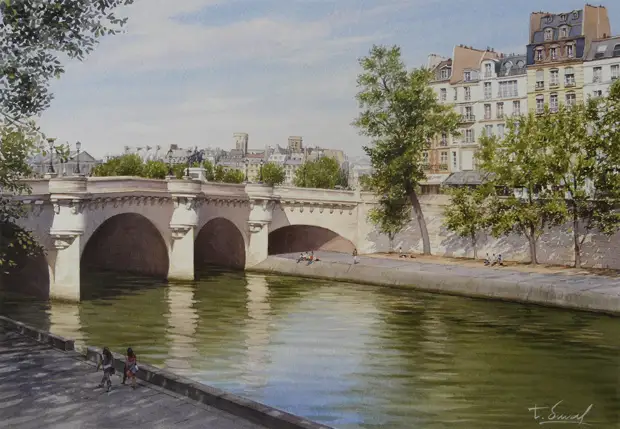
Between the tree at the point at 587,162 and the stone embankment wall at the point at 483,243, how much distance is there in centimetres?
138

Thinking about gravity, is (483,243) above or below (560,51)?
below

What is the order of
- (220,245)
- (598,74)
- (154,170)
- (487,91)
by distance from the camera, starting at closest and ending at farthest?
(598,74) < (220,245) < (487,91) < (154,170)

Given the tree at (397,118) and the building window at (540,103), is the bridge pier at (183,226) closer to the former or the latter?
the tree at (397,118)

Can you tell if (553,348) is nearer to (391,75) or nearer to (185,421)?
(185,421)

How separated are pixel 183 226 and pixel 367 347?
2312 centimetres

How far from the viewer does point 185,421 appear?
17.2m

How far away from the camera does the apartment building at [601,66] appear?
60.9 meters

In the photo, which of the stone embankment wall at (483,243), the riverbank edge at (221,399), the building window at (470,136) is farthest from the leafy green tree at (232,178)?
the riverbank edge at (221,399)

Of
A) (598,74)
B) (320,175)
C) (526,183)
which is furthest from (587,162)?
(320,175)

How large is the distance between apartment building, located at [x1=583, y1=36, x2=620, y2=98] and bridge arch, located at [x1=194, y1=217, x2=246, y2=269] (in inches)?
1168

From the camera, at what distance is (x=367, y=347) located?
32375mm

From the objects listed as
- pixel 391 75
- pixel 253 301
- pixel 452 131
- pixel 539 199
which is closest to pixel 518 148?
pixel 539 199
